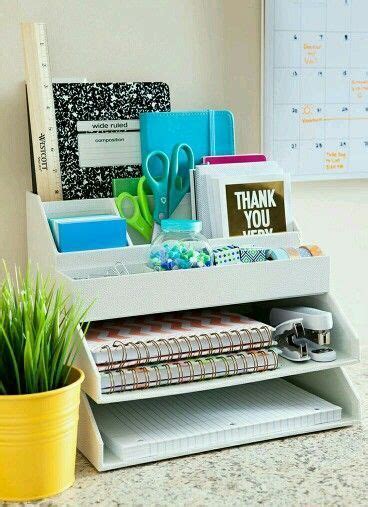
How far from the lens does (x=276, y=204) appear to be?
160cm

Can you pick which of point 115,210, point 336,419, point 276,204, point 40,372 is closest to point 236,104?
point 276,204

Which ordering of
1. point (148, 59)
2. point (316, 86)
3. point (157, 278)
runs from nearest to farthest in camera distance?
point (157, 278) → point (148, 59) → point (316, 86)

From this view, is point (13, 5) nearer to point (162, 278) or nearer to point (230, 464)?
point (162, 278)

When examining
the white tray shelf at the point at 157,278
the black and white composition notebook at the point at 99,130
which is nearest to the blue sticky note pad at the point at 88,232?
the white tray shelf at the point at 157,278

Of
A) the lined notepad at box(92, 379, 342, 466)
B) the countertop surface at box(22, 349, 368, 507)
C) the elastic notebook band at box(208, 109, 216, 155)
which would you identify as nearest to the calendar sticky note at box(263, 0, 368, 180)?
the elastic notebook band at box(208, 109, 216, 155)

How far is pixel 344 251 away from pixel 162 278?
673 mm

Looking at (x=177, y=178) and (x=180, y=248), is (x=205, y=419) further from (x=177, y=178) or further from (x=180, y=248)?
(x=177, y=178)

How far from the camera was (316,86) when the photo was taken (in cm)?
179

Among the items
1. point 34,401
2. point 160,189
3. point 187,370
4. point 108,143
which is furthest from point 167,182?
point 34,401

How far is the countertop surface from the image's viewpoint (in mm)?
1211

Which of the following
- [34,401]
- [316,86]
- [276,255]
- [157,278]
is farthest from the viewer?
[316,86]

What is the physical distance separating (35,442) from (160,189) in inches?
21.1

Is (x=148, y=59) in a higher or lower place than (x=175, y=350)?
higher

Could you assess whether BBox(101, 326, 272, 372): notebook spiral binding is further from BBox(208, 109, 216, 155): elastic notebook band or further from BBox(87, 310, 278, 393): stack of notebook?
BBox(208, 109, 216, 155): elastic notebook band
